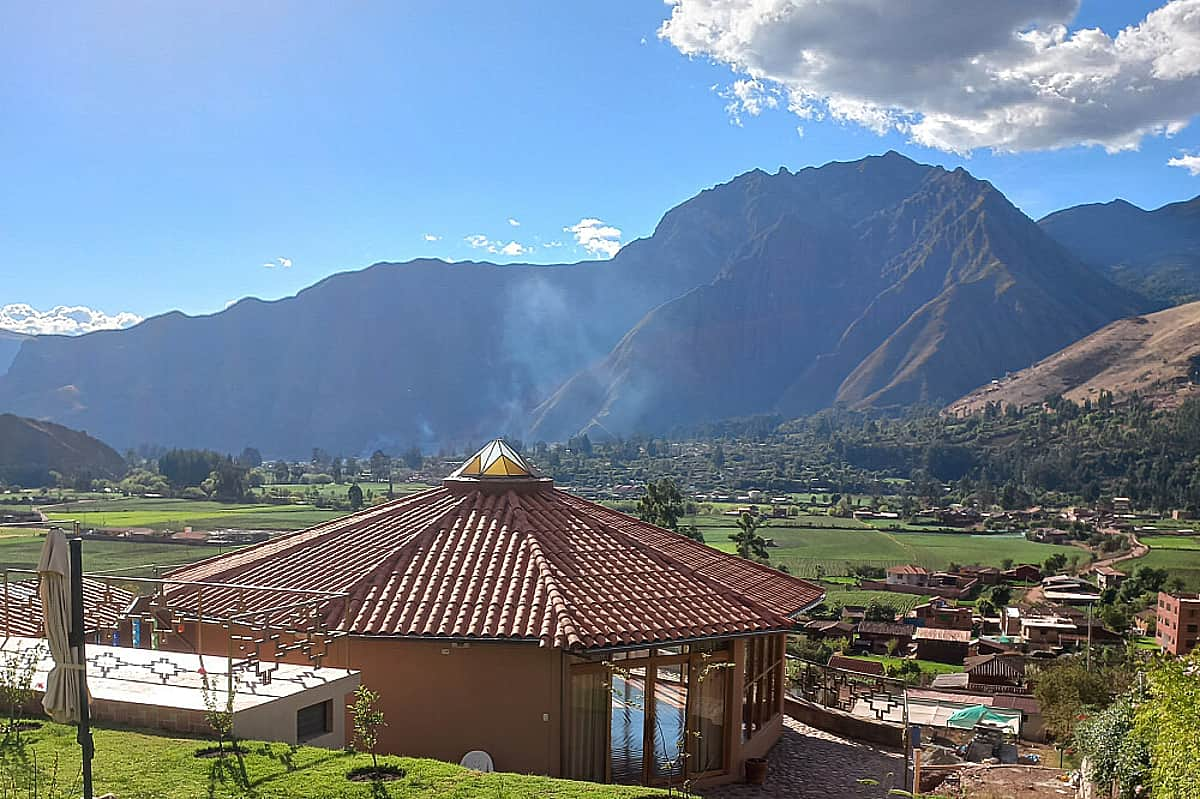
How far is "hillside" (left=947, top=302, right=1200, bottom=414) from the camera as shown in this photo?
134m

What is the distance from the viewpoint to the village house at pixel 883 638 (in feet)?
171

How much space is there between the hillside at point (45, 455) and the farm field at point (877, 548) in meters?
44.8

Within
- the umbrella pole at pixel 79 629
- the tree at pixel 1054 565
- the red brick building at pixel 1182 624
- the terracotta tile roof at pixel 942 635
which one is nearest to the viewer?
the umbrella pole at pixel 79 629

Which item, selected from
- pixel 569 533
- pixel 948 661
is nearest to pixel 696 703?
pixel 569 533

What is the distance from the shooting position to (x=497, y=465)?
15.4 meters

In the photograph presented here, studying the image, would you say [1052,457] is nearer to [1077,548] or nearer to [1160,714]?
[1077,548]

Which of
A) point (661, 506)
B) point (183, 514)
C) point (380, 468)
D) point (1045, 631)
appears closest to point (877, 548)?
point (1045, 631)

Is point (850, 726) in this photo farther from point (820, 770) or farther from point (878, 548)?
point (878, 548)

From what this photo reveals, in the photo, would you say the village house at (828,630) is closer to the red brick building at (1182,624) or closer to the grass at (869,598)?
the grass at (869,598)

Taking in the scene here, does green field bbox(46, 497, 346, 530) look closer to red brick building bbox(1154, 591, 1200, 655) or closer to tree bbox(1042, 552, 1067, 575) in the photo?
red brick building bbox(1154, 591, 1200, 655)

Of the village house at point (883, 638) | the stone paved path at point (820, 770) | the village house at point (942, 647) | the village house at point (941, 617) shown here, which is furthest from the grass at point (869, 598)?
the stone paved path at point (820, 770)

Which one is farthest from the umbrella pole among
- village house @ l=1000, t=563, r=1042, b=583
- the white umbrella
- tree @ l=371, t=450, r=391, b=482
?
tree @ l=371, t=450, r=391, b=482

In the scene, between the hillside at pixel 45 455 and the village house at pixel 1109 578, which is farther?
the village house at pixel 1109 578

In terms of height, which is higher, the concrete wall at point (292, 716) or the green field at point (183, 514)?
the concrete wall at point (292, 716)
